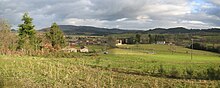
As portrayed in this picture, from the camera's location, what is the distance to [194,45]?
118m

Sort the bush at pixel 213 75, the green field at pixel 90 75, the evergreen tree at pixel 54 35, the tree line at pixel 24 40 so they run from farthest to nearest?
1. the evergreen tree at pixel 54 35
2. the tree line at pixel 24 40
3. the bush at pixel 213 75
4. the green field at pixel 90 75

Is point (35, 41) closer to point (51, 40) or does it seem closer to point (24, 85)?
point (51, 40)

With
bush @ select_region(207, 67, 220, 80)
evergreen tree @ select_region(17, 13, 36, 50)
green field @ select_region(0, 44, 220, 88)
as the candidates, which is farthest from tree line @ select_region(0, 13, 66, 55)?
bush @ select_region(207, 67, 220, 80)

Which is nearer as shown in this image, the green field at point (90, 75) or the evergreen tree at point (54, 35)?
the green field at point (90, 75)

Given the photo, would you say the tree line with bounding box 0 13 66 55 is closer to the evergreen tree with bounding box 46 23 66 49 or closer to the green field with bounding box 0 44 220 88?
the evergreen tree with bounding box 46 23 66 49

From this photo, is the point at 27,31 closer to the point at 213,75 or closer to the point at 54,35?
the point at 54,35

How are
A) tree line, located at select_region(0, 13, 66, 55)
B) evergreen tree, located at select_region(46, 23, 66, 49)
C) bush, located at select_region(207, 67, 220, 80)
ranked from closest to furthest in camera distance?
bush, located at select_region(207, 67, 220, 80) < tree line, located at select_region(0, 13, 66, 55) < evergreen tree, located at select_region(46, 23, 66, 49)

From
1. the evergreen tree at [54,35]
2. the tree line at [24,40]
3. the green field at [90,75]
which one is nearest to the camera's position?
the green field at [90,75]

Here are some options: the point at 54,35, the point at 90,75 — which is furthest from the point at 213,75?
the point at 54,35

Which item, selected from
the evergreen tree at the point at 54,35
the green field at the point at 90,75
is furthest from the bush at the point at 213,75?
the evergreen tree at the point at 54,35

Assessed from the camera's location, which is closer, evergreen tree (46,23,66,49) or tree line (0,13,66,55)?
tree line (0,13,66,55)

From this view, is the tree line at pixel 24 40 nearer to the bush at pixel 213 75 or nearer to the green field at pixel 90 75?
the green field at pixel 90 75

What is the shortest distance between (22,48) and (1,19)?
8.67m

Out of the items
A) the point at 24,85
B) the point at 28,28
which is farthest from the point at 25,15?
the point at 24,85
